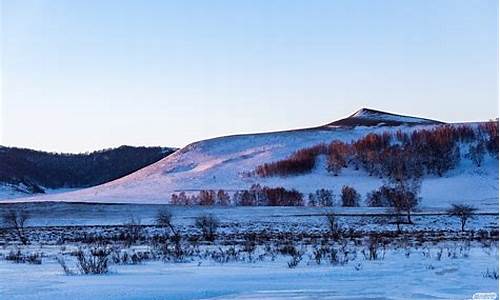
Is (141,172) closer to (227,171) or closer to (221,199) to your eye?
(227,171)

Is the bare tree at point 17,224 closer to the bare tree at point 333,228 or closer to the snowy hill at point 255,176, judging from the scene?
the bare tree at point 333,228

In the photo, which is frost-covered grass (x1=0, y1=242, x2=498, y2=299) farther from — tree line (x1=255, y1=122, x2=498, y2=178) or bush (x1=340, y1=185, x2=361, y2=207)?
tree line (x1=255, y1=122, x2=498, y2=178)

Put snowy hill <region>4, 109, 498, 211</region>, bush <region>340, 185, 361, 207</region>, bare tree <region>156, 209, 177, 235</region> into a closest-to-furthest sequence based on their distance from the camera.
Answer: bare tree <region>156, 209, 177, 235</region>, bush <region>340, 185, 361, 207</region>, snowy hill <region>4, 109, 498, 211</region>

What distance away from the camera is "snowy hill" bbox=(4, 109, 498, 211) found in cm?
10038

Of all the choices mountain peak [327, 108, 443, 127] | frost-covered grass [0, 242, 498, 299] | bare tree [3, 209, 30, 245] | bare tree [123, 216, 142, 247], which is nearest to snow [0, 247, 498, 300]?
frost-covered grass [0, 242, 498, 299]

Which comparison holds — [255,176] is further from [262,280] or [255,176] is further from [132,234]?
[262,280]

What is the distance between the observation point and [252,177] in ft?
390

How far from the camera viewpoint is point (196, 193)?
106312 mm

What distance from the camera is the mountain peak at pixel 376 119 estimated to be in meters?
170

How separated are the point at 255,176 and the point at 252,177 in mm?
826

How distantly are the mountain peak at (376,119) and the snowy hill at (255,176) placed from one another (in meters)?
0.98

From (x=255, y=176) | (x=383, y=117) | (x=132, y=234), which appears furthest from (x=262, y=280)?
(x=383, y=117)

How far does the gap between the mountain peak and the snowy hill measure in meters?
0.98

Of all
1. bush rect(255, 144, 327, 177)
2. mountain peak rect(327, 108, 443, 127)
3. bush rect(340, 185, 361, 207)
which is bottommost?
bush rect(340, 185, 361, 207)
